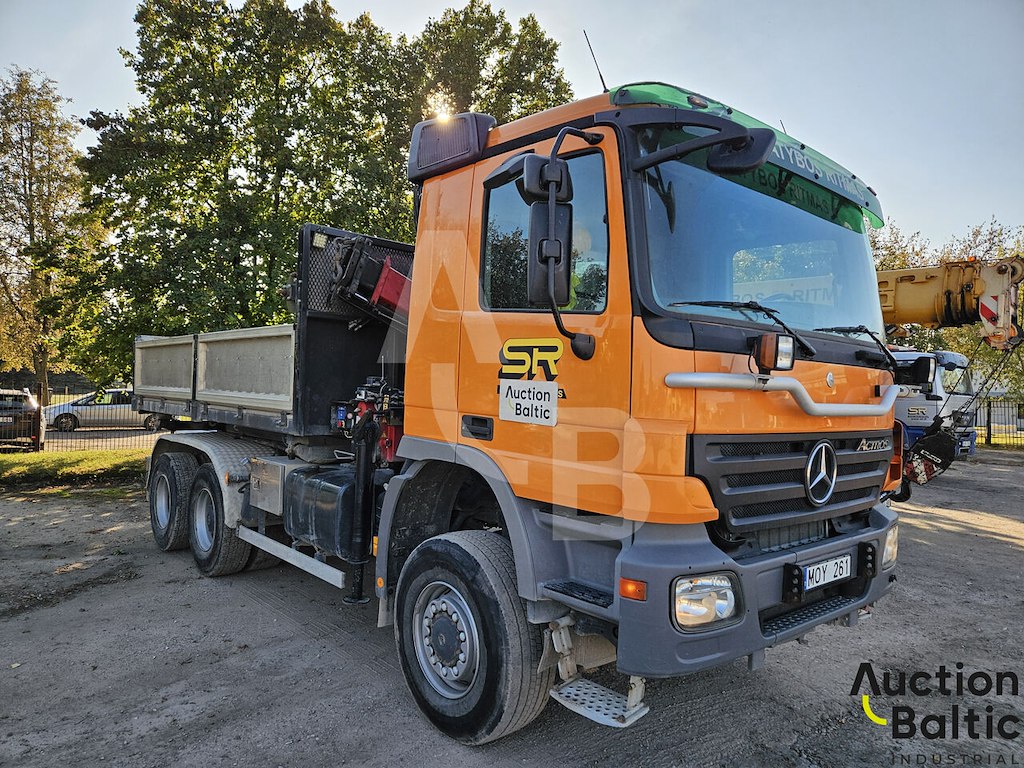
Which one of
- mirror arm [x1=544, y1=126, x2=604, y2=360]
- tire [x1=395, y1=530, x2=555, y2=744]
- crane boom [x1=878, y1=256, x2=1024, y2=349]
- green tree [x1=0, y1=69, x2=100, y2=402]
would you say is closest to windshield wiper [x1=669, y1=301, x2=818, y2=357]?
mirror arm [x1=544, y1=126, x2=604, y2=360]

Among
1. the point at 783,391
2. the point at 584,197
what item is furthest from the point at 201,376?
the point at 783,391

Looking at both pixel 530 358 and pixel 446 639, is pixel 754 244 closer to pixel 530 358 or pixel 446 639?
pixel 530 358

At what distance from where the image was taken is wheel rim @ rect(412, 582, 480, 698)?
318cm

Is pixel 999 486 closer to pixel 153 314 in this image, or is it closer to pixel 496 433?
pixel 496 433

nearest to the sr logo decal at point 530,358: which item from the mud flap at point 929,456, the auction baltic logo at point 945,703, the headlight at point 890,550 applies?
the headlight at point 890,550

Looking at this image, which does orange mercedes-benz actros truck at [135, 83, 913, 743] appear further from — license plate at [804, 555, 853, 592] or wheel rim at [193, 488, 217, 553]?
wheel rim at [193, 488, 217, 553]

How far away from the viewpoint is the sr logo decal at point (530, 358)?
115 inches

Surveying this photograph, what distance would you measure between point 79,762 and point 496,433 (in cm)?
243

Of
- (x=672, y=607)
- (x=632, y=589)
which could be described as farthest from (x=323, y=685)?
(x=672, y=607)

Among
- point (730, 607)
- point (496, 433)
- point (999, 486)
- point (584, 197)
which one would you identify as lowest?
point (999, 486)

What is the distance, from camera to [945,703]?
3.71 m

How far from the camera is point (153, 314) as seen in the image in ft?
35.2

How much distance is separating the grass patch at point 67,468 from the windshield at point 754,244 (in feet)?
37.5

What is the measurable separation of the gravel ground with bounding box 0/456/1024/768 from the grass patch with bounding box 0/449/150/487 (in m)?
5.16
